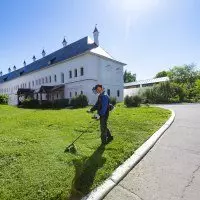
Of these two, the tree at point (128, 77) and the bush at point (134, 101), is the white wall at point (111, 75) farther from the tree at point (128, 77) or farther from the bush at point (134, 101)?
the tree at point (128, 77)

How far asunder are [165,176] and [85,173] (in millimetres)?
1711

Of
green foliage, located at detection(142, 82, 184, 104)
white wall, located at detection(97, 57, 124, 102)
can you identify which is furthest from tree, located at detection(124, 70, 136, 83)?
green foliage, located at detection(142, 82, 184, 104)

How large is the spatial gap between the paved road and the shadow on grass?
48 cm

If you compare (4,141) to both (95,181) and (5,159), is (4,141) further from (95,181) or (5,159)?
(95,181)

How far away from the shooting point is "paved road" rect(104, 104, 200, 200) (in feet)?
14.6

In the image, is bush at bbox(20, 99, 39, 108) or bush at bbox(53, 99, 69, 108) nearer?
bush at bbox(53, 99, 69, 108)

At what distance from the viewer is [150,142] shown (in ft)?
25.7

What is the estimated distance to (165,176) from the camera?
5242mm

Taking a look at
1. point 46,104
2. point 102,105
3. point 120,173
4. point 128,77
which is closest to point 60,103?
point 46,104

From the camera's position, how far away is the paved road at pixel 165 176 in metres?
4.44

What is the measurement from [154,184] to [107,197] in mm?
1048

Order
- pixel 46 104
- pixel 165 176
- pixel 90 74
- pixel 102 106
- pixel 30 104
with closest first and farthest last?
pixel 165 176
pixel 102 106
pixel 46 104
pixel 30 104
pixel 90 74

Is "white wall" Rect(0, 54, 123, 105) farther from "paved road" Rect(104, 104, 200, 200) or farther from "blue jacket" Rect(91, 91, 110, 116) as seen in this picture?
→ "paved road" Rect(104, 104, 200, 200)

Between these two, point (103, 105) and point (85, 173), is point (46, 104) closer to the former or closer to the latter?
point (103, 105)
